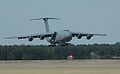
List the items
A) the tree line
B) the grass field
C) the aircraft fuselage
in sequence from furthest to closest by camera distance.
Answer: the tree line < the aircraft fuselage < the grass field

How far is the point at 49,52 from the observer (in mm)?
123250

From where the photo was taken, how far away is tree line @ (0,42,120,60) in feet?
387

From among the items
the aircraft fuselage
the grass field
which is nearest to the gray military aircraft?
the aircraft fuselage

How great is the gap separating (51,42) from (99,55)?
1271 cm

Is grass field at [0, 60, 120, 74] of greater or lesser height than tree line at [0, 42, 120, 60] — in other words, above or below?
above

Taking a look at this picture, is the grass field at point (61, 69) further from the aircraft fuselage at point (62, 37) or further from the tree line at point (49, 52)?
the tree line at point (49, 52)

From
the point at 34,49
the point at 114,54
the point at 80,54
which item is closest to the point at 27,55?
the point at 34,49

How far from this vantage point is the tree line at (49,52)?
11806cm

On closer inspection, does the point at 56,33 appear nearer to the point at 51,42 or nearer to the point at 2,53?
the point at 51,42

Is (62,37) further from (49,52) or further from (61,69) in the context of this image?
(61,69)

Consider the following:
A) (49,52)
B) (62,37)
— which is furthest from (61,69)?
(49,52)

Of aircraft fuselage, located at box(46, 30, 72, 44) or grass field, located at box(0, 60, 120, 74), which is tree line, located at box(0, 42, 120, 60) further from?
grass field, located at box(0, 60, 120, 74)

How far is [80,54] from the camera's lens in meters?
126

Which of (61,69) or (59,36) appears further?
(59,36)
